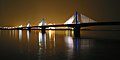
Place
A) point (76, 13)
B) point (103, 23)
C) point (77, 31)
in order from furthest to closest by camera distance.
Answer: point (76, 13)
point (77, 31)
point (103, 23)

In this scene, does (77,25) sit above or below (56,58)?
above

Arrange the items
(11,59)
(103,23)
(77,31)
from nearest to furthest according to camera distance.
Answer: (11,59) → (103,23) → (77,31)

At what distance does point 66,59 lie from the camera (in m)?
7.16

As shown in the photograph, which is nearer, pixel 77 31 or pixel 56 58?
pixel 56 58

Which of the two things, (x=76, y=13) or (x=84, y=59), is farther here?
(x=76, y=13)

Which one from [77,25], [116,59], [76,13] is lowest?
[116,59]

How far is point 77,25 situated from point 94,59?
63.9ft

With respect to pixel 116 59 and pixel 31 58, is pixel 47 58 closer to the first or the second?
pixel 31 58

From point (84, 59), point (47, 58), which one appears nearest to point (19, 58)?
point (47, 58)

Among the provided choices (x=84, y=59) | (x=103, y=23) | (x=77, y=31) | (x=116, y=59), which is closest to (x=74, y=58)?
(x=84, y=59)

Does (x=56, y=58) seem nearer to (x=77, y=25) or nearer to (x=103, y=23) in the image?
(x=103, y=23)

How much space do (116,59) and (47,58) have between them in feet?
7.48

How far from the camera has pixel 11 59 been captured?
7070mm

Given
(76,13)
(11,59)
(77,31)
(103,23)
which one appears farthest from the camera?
(76,13)
